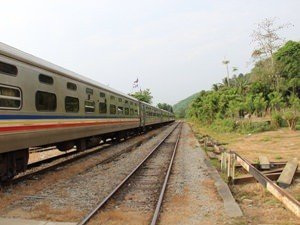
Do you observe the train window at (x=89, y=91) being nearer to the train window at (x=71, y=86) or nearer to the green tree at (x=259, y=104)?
the train window at (x=71, y=86)

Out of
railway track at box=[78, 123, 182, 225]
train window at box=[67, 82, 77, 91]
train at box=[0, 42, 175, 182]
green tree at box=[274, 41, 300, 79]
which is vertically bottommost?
railway track at box=[78, 123, 182, 225]

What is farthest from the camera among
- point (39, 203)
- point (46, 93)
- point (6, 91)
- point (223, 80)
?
point (223, 80)

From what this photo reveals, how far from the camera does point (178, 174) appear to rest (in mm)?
11688

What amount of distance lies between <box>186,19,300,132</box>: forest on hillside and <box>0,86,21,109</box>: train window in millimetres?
19115

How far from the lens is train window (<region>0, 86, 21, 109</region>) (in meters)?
8.41

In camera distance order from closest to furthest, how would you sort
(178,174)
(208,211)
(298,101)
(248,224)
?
(248,224) → (208,211) → (178,174) → (298,101)

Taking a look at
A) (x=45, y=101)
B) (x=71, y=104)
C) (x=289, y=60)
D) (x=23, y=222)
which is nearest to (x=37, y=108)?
(x=45, y=101)

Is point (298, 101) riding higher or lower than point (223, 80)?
lower

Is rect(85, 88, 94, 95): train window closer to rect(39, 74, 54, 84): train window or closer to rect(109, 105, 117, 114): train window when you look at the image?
rect(109, 105, 117, 114): train window

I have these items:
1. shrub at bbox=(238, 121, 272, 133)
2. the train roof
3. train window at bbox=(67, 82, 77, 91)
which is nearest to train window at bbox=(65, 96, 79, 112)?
train window at bbox=(67, 82, 77, 91)

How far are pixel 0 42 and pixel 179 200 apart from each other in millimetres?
4906

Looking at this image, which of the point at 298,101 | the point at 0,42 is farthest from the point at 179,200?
the point at 298,101

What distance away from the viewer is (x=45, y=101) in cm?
1077

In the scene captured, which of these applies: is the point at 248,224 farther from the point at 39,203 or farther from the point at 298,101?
Answer: the point at 298,101
